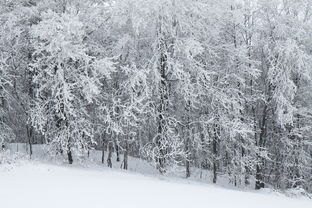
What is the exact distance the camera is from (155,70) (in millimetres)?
17031

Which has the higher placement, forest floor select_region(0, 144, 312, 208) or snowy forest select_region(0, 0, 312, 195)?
snowy forest select_region(0, 0, 312, 195)

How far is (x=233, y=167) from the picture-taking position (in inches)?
803

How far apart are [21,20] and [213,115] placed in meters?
10.7

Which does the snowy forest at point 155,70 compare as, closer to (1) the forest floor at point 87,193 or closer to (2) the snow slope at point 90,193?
(1) the forest floor at point 87,193

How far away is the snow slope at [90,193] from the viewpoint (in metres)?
9.20

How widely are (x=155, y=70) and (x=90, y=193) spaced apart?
8022 millimetres

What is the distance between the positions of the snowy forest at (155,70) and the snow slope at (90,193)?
334cm

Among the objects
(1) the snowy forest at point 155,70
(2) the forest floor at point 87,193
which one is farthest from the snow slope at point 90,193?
(1) the snowy forest at point 155,70

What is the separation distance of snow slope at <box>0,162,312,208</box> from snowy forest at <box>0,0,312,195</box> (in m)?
3.34

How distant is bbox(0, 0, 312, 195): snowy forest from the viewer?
1625 centimetres

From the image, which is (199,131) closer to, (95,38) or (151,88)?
(151,88)

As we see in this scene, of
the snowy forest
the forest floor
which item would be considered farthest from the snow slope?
the snowy forest

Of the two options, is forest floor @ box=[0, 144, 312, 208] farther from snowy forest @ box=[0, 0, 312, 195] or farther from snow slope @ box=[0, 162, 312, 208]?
snowy forest @ box=[0, 0, 312, 195]

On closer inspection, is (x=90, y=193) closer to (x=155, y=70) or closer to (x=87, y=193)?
(x=87, y=193)
